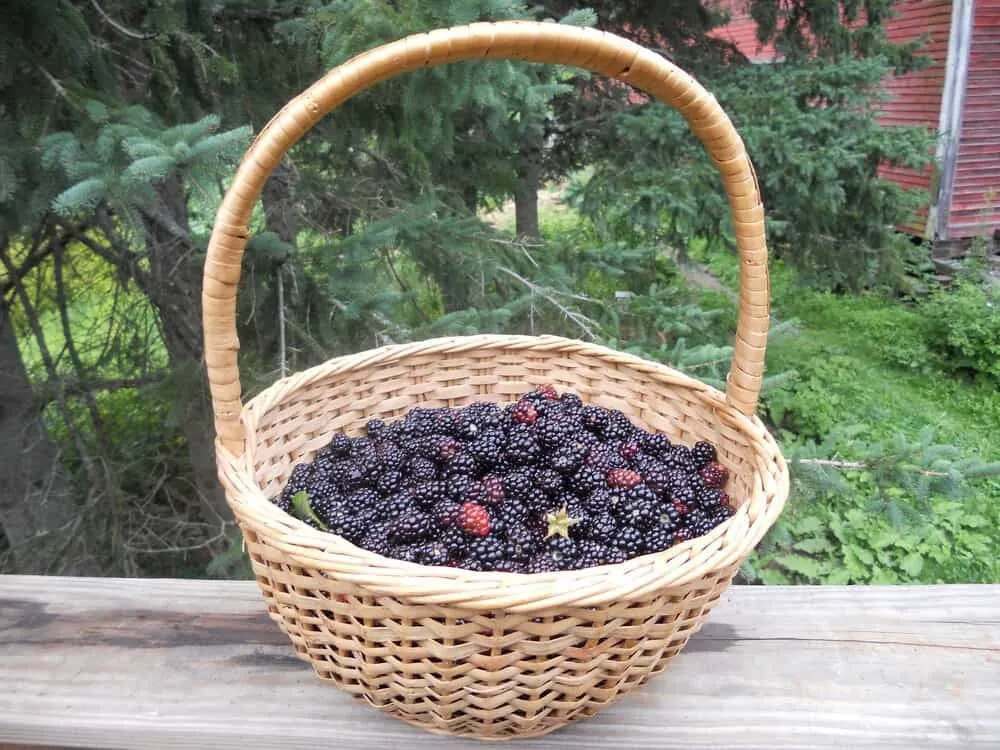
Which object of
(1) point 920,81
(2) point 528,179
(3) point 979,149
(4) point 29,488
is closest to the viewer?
(4) point 29,488

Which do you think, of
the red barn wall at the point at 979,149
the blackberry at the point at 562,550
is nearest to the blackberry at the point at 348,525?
the blackberry at the point at 562,550

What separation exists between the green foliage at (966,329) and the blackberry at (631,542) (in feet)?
13.5

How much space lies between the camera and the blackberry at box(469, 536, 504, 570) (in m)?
0.79

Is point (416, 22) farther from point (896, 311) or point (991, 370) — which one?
point (896, 311)

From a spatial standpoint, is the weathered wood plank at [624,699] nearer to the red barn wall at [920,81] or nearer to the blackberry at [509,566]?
the blackberry at [509,566]

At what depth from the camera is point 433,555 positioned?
78 cm

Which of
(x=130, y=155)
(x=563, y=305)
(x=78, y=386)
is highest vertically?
(x=130, y=155)

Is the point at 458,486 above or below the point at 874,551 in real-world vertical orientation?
above

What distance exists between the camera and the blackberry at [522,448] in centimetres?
102

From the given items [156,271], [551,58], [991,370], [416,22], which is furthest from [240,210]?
[991,370]

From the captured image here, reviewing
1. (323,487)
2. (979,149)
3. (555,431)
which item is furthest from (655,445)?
(979,149)

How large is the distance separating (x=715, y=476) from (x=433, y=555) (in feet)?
1.43

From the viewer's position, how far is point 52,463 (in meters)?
2.25

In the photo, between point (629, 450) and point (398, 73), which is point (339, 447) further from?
point (398, 73)
